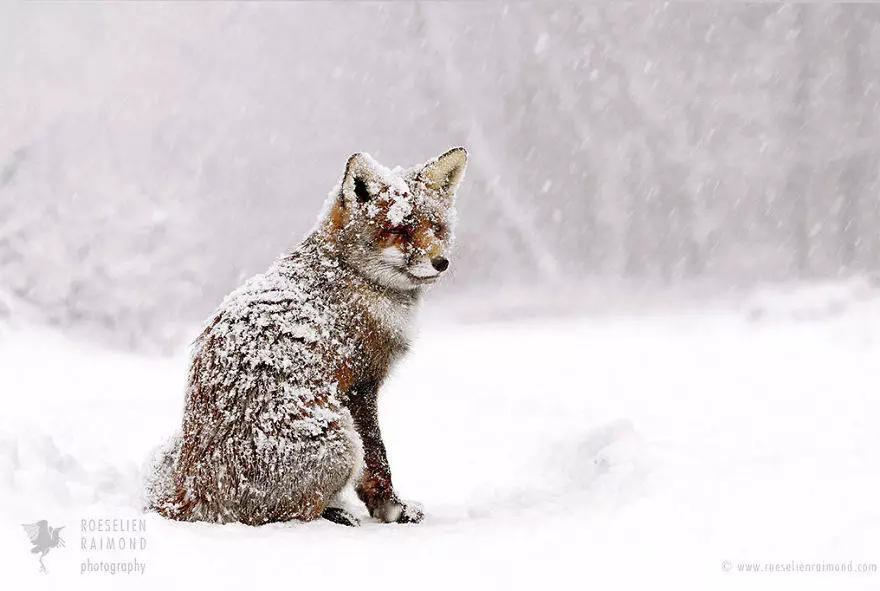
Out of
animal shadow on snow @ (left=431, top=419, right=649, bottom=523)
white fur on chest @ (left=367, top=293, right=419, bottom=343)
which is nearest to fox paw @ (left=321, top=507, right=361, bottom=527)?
animal shadow on snow @ (left=431, top=419, right=649, bottom=523)

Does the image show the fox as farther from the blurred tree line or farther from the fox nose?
the blurred tree line

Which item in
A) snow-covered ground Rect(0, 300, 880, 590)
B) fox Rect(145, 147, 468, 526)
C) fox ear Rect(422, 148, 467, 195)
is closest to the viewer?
snow-covered ground Rect(0, 300, 880, 590)

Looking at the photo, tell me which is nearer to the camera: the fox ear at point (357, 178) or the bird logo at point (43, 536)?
the bird logo at point (43, 536)

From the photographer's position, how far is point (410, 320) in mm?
5238

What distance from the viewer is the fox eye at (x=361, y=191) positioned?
5.03 metres

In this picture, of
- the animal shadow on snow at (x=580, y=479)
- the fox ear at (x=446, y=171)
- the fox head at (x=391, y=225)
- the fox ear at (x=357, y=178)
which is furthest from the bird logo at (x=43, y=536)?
the fox ear at (x=446, y=171)

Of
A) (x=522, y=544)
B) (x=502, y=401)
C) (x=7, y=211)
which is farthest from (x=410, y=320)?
(x=7, y=211)

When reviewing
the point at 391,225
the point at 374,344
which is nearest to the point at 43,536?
the point at 374,344

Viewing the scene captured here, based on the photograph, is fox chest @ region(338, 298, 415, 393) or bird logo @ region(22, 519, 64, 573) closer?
bird logo @ region(22, 519, 64, 573)

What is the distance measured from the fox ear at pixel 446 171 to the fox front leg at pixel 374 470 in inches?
52.8

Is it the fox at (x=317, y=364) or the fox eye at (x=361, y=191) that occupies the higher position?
the fox eye at (x=361, y=191)

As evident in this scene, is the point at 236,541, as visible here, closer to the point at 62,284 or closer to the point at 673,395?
the point at 673,395

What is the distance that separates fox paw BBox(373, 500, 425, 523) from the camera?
5.12 metres

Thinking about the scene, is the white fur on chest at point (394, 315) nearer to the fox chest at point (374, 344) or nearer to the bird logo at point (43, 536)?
the fox chest at point (374, 344)
